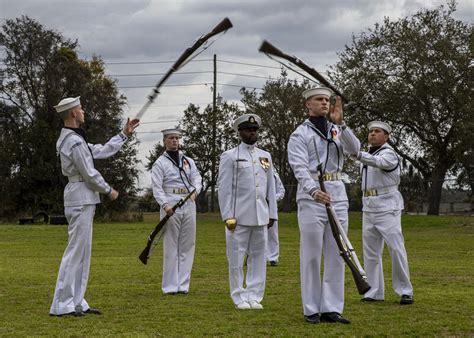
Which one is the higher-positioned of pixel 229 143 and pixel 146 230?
pixel 229 143

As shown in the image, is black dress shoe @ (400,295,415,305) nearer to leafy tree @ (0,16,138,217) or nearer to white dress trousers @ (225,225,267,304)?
white dress trousers @ (225,225,267,304)

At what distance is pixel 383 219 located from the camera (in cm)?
1251

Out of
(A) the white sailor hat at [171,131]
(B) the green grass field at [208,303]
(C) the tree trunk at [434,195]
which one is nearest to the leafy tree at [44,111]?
(C) the tree trunk at [434,195]

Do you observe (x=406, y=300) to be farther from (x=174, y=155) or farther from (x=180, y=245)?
(x=174, y=155)

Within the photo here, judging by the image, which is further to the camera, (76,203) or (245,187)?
(245,187)

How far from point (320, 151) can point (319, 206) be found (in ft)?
2.20

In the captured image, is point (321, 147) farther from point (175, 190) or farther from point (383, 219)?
point (175, 190)

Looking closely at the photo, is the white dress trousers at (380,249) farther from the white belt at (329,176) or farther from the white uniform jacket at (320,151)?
the white belt at (329,176)

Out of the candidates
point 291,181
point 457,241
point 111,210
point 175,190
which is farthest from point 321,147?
point 291,181

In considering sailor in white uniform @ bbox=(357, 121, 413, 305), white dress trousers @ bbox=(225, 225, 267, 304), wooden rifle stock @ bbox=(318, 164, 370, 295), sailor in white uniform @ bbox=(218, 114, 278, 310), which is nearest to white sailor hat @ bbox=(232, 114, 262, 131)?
sailor in white uniform @ bbox=(218, 114, 278, 310)

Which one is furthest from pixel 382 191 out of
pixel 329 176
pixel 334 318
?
pixel 334 318

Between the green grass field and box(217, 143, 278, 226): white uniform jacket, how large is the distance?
4.14ft

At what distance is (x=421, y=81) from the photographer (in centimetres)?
4488

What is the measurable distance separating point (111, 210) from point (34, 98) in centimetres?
951
